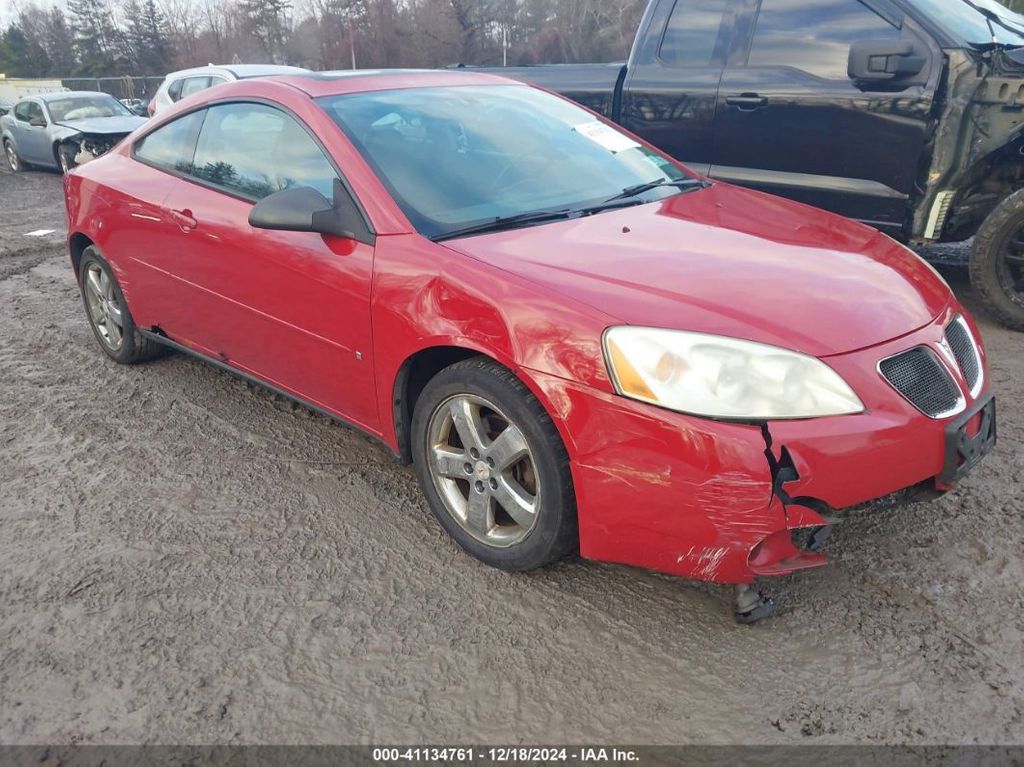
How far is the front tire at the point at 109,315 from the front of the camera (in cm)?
434

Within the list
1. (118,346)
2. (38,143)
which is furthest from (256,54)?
(118,346)

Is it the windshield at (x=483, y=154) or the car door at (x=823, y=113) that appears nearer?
the windshield at (x=483, y=154)

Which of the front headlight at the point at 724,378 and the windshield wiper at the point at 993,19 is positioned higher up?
the windshield wiper at the point at 993,19

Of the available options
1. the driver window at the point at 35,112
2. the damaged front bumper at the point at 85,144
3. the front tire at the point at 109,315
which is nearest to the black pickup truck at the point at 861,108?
the front tire at the point at 109,315

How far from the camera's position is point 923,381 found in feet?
7.57

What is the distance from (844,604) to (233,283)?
258 centimetres

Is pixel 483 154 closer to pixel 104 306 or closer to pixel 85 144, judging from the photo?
pixel 104 306

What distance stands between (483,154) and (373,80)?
27.3 inches

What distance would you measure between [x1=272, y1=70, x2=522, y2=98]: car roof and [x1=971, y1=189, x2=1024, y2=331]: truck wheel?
9.30 feet

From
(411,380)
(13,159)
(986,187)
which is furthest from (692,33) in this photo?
(13,159)

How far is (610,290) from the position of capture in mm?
2340

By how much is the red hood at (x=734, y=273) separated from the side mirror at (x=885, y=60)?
1918 mm

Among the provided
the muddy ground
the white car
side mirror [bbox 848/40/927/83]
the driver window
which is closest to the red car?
the muddy ground

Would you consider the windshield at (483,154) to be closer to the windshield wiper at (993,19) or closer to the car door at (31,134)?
the windshield wiper at (993,19)
